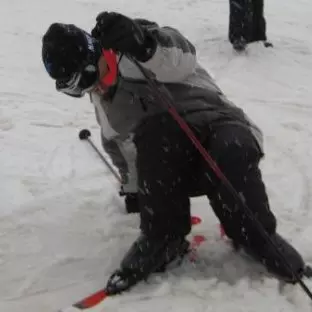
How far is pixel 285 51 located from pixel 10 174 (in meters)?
4.46

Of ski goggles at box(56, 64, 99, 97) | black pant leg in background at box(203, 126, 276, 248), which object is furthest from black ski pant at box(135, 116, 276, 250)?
ski goggles at box(56, 64, 99, 97)

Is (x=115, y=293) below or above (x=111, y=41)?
below

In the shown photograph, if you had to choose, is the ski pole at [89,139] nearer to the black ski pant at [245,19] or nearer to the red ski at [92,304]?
the red ski at [92,304]

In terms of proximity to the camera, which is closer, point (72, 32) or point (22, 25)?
point (72, 32)

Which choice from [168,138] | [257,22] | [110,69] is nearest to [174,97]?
[168,138]

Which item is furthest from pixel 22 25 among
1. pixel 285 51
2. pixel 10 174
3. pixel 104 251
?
pixel 104 251

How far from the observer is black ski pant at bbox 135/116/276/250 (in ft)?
8.15

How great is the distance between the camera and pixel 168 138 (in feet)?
8.55

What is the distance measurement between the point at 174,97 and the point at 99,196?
4.24 ft

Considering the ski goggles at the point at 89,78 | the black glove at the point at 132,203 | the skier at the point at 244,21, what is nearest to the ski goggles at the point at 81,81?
the ski goggles at the point at 89,78

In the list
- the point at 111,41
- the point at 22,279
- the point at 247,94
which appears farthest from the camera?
the point at 247,94

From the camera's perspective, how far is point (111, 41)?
86.9 inches

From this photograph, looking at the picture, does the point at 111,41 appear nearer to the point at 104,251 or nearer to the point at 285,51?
the point at 104,251

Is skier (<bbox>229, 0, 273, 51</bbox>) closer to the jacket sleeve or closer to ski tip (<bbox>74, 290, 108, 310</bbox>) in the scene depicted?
the jacket sleeve
